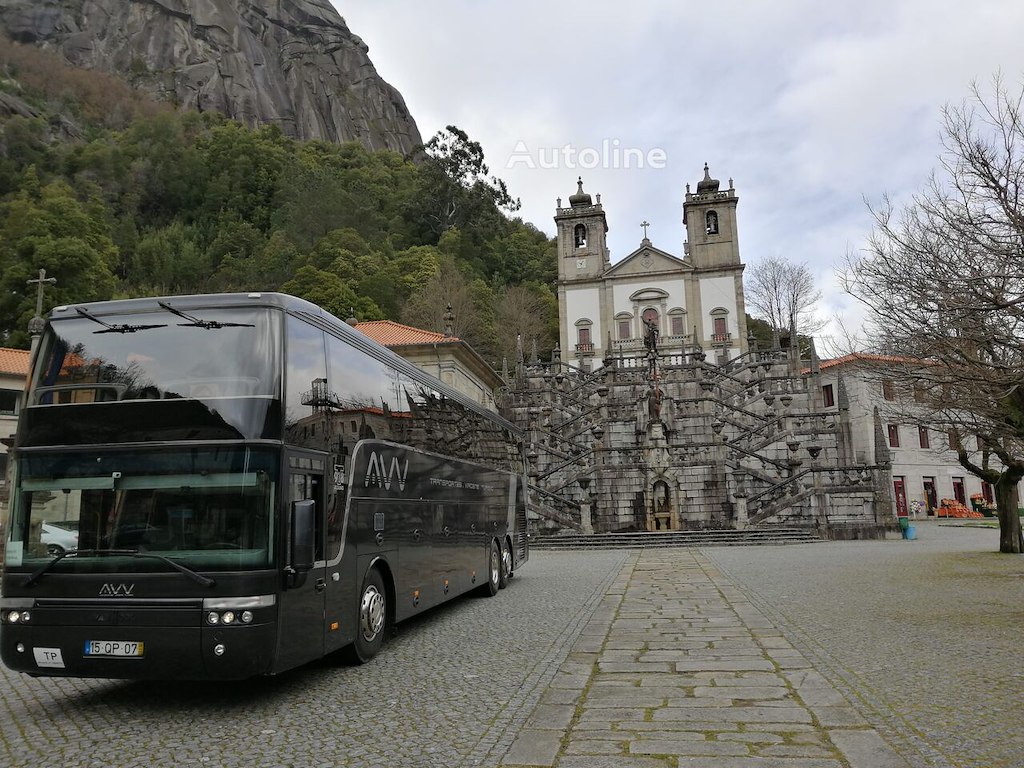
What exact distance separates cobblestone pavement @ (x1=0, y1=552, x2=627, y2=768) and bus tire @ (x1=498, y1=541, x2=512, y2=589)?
4.93m

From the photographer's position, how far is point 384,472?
8.11m

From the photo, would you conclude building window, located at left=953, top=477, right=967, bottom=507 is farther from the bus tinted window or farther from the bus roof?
the bus tinted window

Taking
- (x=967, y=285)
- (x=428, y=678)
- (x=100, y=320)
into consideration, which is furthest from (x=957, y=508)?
(x=100, y=320)

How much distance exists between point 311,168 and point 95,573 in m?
69.8

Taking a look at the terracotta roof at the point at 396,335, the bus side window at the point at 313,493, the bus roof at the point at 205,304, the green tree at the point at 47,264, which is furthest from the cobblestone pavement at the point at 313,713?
the green tree at the point at 47,264

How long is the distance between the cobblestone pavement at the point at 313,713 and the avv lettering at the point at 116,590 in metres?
0.99

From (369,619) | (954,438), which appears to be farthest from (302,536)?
(954,438)

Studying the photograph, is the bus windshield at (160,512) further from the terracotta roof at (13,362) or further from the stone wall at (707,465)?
the terracotta roof at (13,362)

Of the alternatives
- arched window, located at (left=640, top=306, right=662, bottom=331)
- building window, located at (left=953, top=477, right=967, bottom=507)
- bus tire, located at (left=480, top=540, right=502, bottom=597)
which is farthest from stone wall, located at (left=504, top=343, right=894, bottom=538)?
arched window, located at (left=640, top=306, right=662, bottom=331)

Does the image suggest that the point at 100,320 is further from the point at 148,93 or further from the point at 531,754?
the point at 148,93

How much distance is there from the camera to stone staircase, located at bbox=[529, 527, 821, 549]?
24438 mm

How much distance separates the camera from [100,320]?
6.38 m

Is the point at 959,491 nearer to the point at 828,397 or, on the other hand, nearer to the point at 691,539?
the point at 828,397

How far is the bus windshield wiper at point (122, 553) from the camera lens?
553cm
